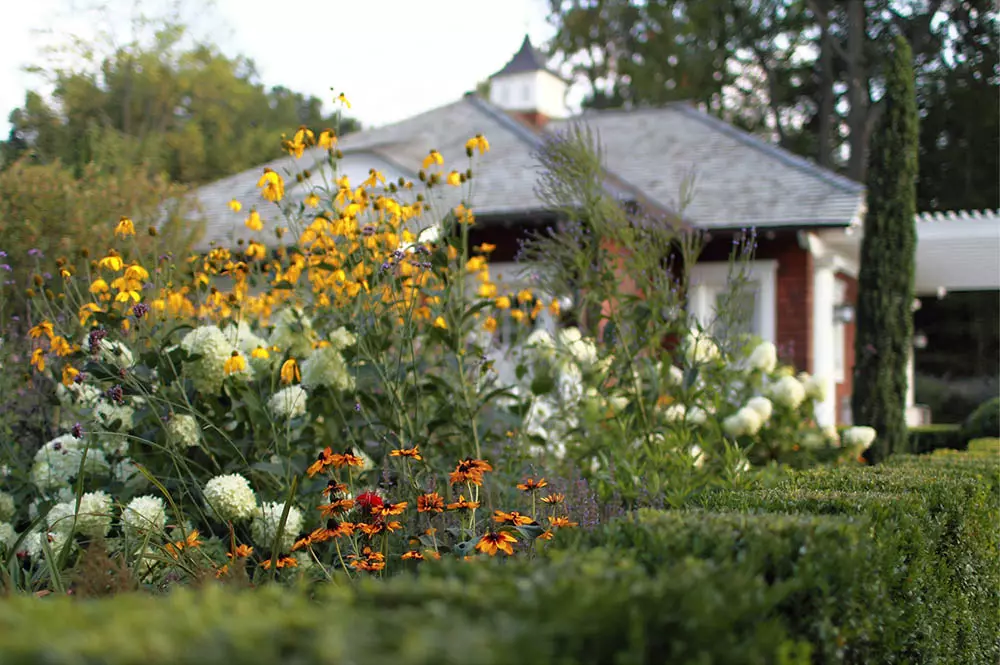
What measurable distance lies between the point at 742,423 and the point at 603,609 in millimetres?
4125

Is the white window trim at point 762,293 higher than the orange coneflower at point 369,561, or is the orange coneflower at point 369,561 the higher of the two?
the white window trim at point 762,293

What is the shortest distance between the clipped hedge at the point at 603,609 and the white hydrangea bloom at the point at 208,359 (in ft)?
6.94

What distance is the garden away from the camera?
1420 millimetres

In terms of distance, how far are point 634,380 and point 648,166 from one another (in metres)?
9.50

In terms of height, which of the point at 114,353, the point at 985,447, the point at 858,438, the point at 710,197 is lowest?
the point at 985,447

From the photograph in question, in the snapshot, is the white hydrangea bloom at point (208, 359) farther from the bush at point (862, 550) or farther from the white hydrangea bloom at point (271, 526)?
the bush at point (862, 550)

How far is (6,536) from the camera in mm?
3822

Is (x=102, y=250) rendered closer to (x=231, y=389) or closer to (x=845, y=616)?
(x=231, y=389)

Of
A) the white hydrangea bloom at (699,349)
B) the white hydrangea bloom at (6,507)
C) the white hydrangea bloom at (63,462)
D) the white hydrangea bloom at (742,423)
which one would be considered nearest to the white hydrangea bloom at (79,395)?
the white hydrangea bloom at (63,462)

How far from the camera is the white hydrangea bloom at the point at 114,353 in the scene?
369 cm

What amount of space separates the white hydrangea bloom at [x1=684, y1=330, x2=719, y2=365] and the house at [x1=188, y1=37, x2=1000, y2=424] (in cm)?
494

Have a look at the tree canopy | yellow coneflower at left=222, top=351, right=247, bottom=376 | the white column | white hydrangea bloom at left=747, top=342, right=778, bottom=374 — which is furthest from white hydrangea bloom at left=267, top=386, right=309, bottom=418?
the tree canopy

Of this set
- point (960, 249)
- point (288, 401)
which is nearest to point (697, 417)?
point (288, 401)

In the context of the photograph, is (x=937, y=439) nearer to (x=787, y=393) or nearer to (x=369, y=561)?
(x=787, y=393)
